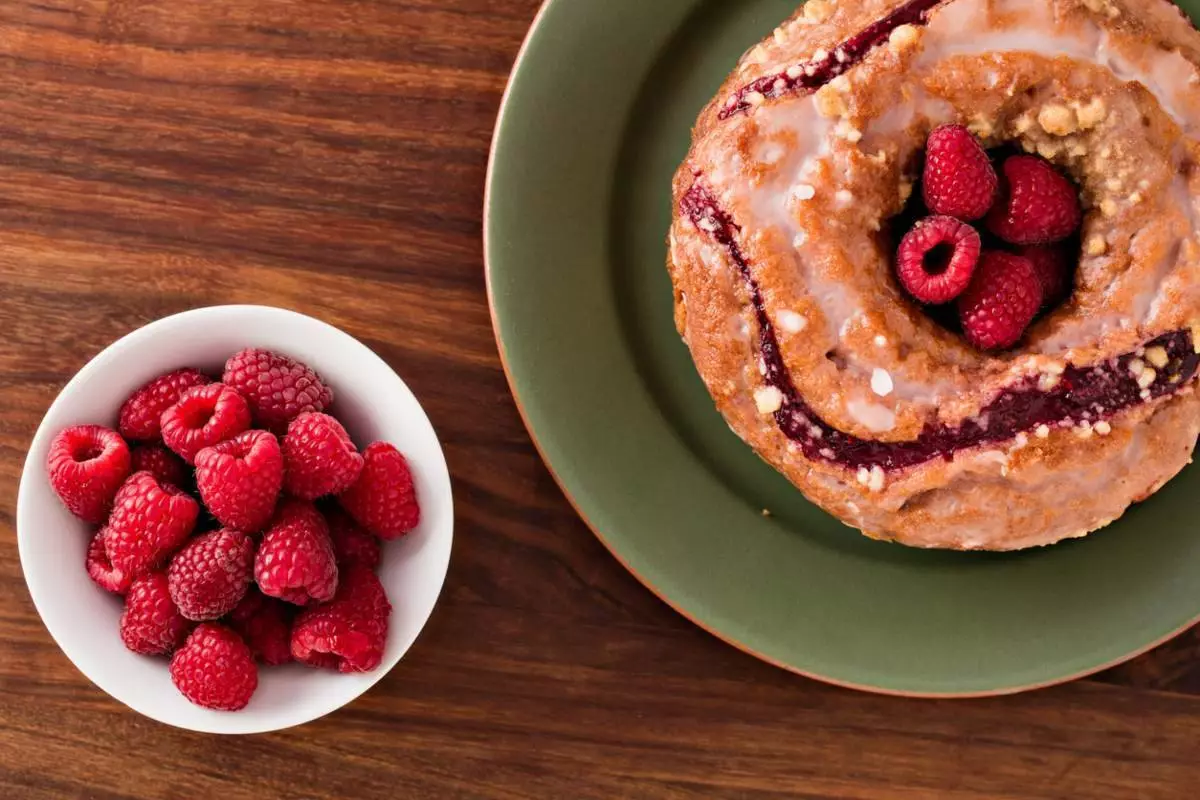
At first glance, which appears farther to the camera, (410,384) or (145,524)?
(410,384)

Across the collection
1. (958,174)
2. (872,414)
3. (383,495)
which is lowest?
(383,495)

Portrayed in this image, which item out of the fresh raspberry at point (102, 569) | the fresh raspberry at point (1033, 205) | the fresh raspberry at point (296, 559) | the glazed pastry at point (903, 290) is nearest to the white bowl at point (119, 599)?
the fresh raspberry at point (102, 569)

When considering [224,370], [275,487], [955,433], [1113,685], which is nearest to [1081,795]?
[1113,685]

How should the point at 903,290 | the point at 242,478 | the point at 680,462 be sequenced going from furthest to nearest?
1. the point at 680,462
2. the point at 903,290
3. the point at 242,478

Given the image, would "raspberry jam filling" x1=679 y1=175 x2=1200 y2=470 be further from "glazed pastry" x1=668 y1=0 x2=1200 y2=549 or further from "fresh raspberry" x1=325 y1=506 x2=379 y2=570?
"fresh raspberry" x1=325 y1=506 x2=379 y2=570

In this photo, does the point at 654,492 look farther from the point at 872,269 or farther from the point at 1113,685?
the point at 1113,685

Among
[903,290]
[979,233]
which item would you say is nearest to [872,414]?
[903,290]

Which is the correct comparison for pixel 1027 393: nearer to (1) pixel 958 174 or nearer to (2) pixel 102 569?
(1) pixel 958 174
